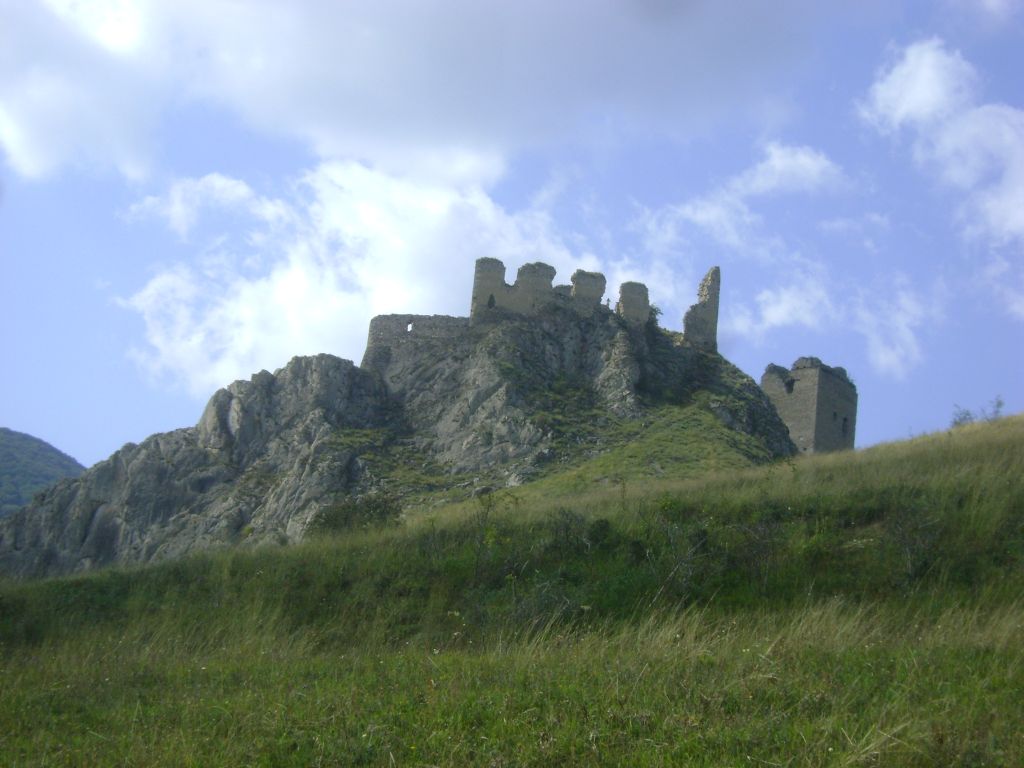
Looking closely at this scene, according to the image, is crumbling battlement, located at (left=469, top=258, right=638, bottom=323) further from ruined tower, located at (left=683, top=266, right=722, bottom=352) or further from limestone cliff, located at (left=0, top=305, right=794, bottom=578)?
ruined tower, located at (left=683, top=266, right=722, bottom=352)

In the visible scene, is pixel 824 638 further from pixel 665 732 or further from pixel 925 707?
pixel 665 732

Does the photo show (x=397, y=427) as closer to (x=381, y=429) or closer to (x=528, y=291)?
(x=381, y=429)

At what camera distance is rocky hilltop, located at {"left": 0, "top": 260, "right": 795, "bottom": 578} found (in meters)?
34.9

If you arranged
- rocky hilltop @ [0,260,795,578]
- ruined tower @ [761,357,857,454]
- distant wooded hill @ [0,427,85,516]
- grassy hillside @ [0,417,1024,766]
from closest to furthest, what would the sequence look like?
grassy hillside @ [0,417,1024,766]
rocky hilltop @ [0,260,795,578]
ruined tower @ [761,357,857,454]
distant wooded hill @ [0,427,85,516]

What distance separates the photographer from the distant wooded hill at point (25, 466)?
64812 mm

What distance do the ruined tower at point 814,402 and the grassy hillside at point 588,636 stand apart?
21.4m

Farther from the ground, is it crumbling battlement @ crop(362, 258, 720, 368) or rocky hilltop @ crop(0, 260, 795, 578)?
crumbling battlement @ crop(362, 258, 720, 368)

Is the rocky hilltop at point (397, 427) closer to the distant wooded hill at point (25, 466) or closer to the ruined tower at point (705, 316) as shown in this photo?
the ruined tower at point (705, 316)

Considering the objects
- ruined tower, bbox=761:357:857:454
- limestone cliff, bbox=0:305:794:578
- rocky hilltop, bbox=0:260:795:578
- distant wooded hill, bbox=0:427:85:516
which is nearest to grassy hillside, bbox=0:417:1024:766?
rocky hilltop, bbox=0:260:795:578

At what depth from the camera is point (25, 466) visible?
7331cm

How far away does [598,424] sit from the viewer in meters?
37.3

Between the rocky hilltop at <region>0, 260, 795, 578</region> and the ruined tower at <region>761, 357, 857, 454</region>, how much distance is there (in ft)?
6.45

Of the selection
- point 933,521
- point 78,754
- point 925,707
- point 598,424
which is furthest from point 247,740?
point 598,424

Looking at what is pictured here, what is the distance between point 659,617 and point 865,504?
496cm
